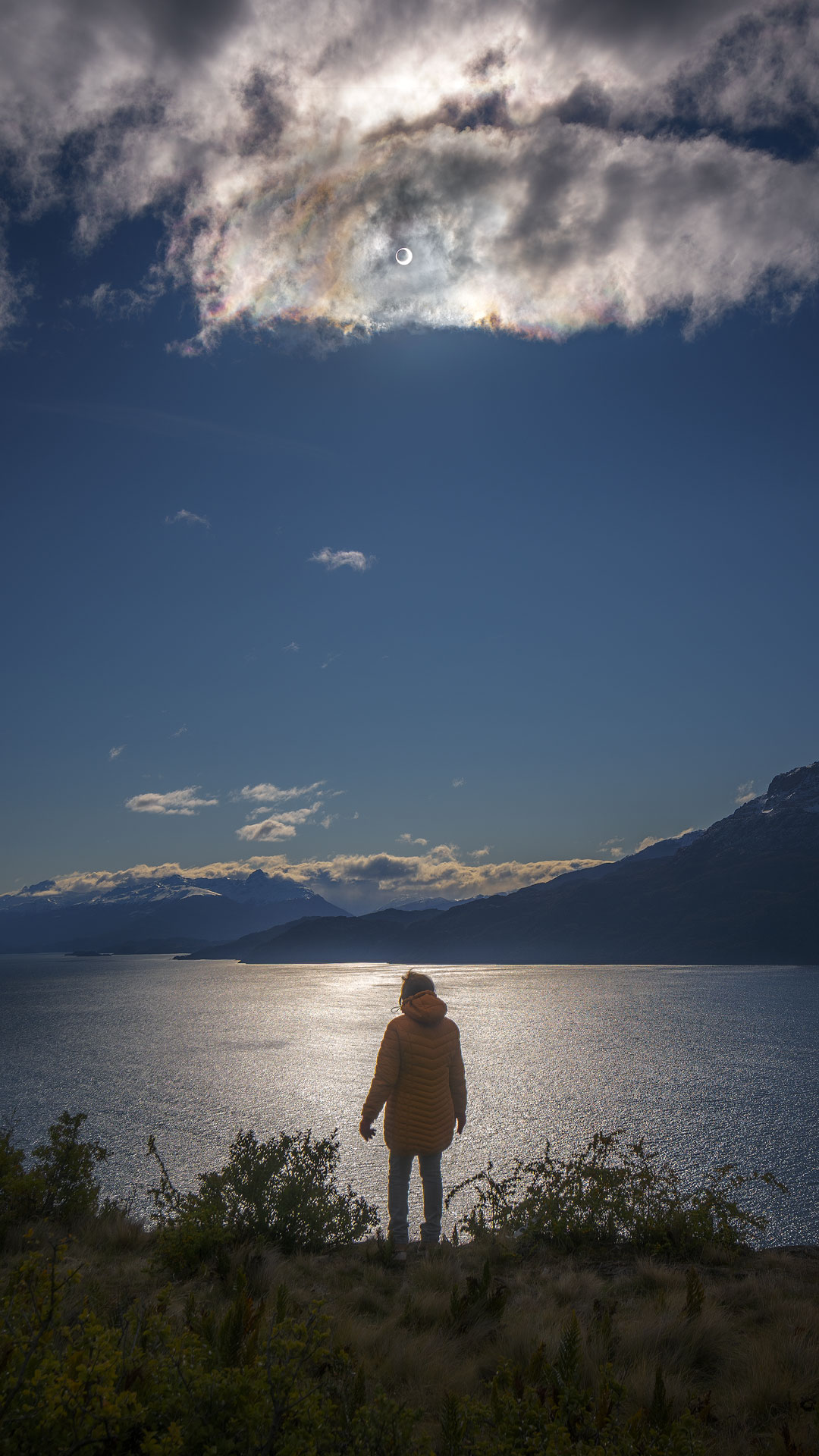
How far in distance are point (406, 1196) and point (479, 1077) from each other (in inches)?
1457

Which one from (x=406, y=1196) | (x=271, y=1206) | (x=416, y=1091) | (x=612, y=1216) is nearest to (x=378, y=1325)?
(x=416, y=1091)

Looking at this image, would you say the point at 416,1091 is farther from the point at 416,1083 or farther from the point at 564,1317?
the point at 564,1317

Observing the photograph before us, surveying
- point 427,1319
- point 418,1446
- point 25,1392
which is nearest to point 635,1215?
Result: point 427,1319

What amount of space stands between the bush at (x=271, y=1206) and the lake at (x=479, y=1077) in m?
11.5

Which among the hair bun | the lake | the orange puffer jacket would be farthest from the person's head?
the lake

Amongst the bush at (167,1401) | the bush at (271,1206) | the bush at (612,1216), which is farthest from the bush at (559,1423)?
the bush at (612,1216)

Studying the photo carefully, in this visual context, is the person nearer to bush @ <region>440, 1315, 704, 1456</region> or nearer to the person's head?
the person's head

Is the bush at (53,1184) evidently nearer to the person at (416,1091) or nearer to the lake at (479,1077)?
the person at (416,1091)

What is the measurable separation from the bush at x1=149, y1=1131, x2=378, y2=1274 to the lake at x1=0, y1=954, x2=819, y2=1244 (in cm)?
1150

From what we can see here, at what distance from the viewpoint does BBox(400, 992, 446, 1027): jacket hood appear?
888 centimetres

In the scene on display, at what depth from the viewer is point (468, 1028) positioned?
220ft

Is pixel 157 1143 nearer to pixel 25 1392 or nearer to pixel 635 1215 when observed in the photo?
pixel 635 1215

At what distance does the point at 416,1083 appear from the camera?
8.89 metres

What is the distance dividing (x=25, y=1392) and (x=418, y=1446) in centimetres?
208
